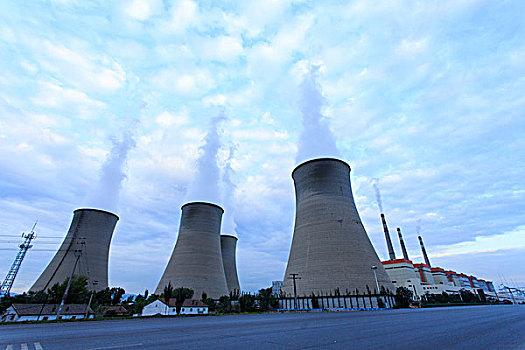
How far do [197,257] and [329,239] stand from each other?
1350 cm

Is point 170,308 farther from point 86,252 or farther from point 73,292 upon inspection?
point 86,252

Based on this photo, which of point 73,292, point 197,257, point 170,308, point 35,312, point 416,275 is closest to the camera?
point 35,312

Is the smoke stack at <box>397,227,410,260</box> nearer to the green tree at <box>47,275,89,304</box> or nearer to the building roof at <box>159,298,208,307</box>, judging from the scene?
the building roof at <box>159,298,208,307</box>

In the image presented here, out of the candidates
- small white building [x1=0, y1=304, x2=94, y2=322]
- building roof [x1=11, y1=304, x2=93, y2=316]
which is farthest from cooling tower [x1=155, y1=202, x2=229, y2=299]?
small white building [x1=0, y1=304, x2=94, y2=322]

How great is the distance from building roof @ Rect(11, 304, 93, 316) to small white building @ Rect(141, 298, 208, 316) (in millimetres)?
6109

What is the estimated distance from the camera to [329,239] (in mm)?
21203

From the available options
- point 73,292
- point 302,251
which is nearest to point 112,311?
point 73,292

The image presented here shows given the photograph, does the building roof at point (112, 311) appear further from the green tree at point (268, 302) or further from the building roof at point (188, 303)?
the green tree at point (268, 302)

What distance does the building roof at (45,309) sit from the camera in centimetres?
2208

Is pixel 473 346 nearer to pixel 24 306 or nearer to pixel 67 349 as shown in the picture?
pixel 67 349

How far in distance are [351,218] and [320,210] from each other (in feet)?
8.70

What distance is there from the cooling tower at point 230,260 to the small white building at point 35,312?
19503mm

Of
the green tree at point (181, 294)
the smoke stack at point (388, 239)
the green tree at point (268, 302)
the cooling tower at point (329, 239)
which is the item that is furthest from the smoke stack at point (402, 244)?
the green tree at point (181, 294)

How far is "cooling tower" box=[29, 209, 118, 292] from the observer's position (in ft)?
89.0
